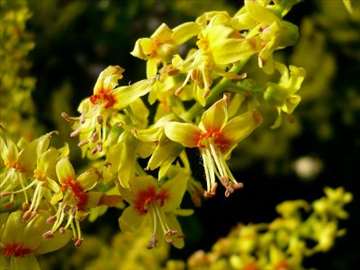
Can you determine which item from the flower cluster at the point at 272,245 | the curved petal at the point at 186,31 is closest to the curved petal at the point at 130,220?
the curved petal at the point at 186,31

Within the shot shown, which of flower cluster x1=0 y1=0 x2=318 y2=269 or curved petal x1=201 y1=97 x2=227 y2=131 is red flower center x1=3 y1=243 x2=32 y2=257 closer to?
flower cluster x1=0 y1=0 x2=318 y2=269

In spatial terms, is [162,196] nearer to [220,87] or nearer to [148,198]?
[148,198]

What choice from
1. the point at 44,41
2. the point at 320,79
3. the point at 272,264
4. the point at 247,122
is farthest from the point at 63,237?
the point at 320,79

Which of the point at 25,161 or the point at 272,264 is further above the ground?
the point at 25,161

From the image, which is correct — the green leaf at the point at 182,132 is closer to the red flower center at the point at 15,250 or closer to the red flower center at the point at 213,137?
the red flower center at the point at 213,137

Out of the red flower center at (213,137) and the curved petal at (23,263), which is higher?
the red flower center at (213,137)

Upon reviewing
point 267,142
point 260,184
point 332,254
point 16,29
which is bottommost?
point 332,254

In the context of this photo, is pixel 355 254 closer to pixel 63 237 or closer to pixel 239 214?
pixel 239 214
